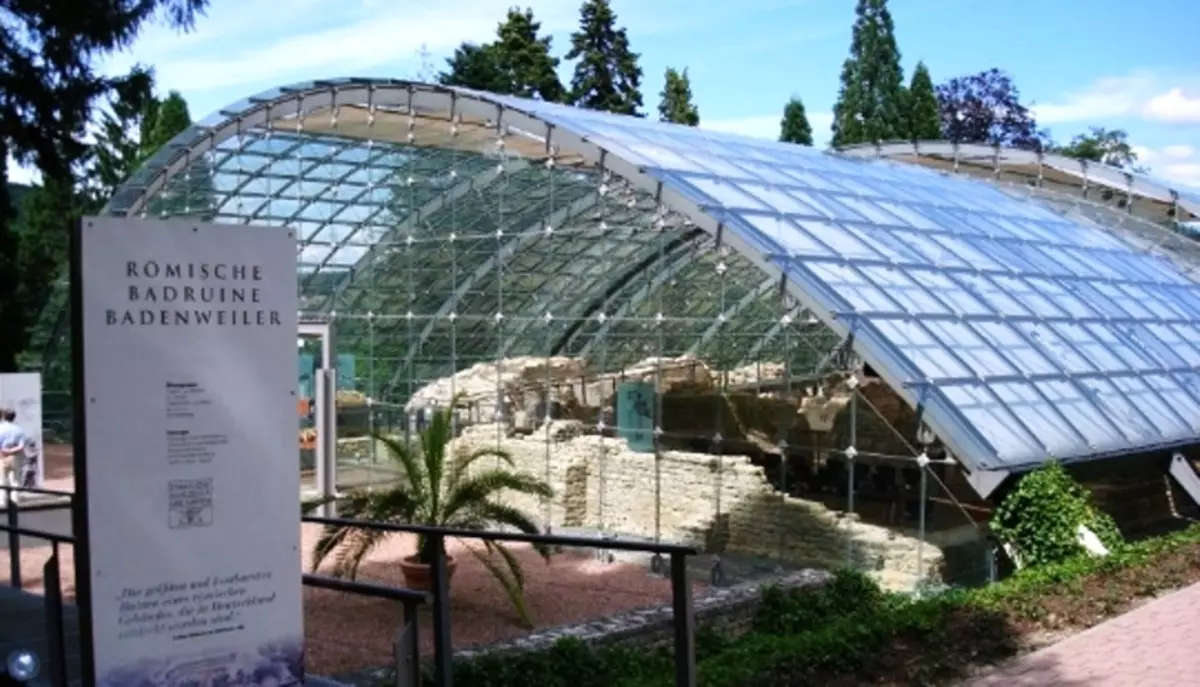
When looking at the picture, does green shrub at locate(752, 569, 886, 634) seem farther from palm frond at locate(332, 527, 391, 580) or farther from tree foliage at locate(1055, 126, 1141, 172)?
tree foliage at locate(1055, 126, 1141, 172)

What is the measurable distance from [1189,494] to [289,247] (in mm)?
14148

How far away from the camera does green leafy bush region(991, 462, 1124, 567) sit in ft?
41.9

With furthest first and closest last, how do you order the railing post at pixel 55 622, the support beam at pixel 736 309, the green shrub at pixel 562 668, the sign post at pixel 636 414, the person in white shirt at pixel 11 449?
the person in white shirt at pixel 11 449 → the support beam at pixel 736 309 → the sign post at pixel 636 414 → the green shrub at pixel 562 668 → the railing post at pixel 55 622

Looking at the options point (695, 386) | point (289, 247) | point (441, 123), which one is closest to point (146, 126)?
point (441, 123)

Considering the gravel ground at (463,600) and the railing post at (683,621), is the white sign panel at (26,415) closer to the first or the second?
the gravel ground at (463,600)

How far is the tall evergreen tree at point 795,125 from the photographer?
58125 millimetres

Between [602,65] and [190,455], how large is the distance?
51.1 metres

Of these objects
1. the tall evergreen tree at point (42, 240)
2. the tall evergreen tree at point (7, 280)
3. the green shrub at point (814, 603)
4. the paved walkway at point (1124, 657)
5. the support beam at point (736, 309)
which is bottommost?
the paved walkway at point (1124, 657)

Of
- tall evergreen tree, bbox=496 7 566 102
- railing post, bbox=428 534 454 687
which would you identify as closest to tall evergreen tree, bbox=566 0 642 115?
tall evergreen tree, bbox=496 7 566 102

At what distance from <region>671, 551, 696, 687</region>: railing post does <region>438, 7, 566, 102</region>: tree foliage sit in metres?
47.8

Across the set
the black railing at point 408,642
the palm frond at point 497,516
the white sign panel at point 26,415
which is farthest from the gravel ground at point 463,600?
the black railing at point 408,642

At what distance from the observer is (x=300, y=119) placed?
873 inches

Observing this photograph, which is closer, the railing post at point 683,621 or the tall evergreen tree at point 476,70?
the railing post at point 683,621

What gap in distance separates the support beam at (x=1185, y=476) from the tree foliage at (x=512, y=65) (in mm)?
39709
